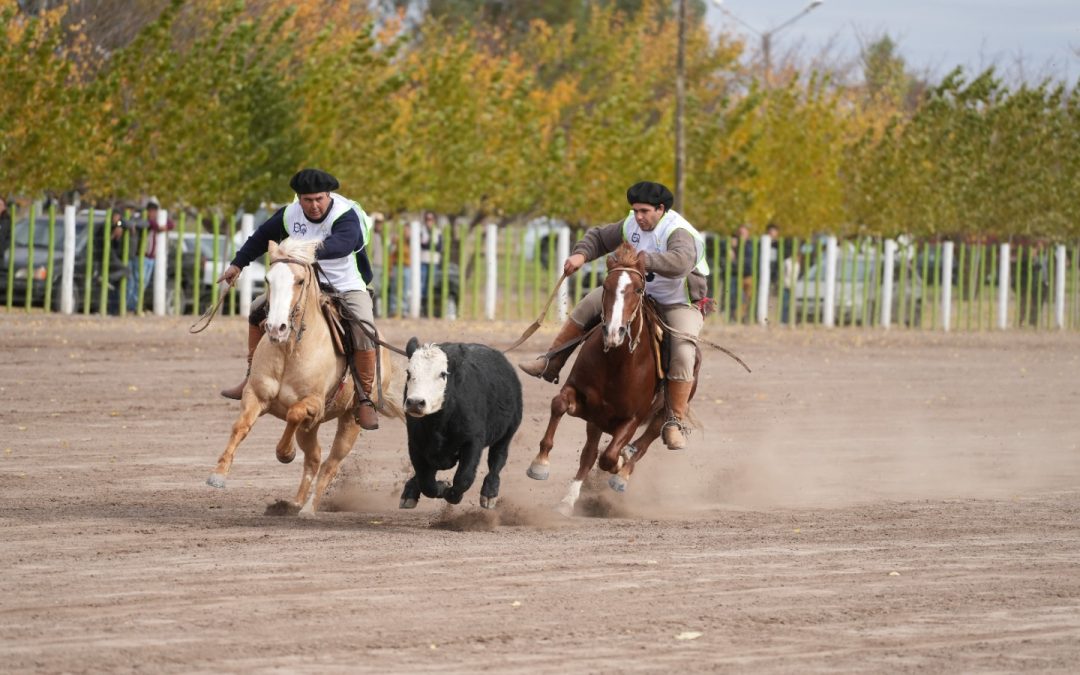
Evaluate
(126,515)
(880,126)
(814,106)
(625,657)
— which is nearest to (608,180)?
(814,106)

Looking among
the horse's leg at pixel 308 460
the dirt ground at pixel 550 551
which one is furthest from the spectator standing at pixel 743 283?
the horse's leg at pixel 308 460

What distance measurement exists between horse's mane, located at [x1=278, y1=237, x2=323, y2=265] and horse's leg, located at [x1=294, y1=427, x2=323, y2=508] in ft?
4.43

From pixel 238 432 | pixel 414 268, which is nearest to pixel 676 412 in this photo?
pixel 238 432

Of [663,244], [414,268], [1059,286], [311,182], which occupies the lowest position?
[663,244]

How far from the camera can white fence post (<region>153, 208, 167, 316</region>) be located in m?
29.6

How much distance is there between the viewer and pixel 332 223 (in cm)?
1252

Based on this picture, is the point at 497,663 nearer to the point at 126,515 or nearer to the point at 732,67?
the point at 126,515

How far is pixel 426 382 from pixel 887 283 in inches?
1085

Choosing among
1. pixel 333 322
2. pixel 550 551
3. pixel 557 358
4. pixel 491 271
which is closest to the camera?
pixel 550 551

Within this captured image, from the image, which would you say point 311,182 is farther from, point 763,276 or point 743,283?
point 763,276

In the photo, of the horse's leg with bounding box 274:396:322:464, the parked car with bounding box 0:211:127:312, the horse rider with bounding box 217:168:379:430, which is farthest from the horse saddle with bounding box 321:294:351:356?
the parked car with bounding box 0:211:127:312

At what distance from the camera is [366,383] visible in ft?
41.8

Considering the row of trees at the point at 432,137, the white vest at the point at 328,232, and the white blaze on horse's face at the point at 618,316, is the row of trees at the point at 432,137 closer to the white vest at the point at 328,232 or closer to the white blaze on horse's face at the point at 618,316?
the white vest at the point at 328,232

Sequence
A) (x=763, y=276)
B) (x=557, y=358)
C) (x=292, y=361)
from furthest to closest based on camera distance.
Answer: (x=763, y=276) < (x=557, y=358) < (x=292, y=361)
